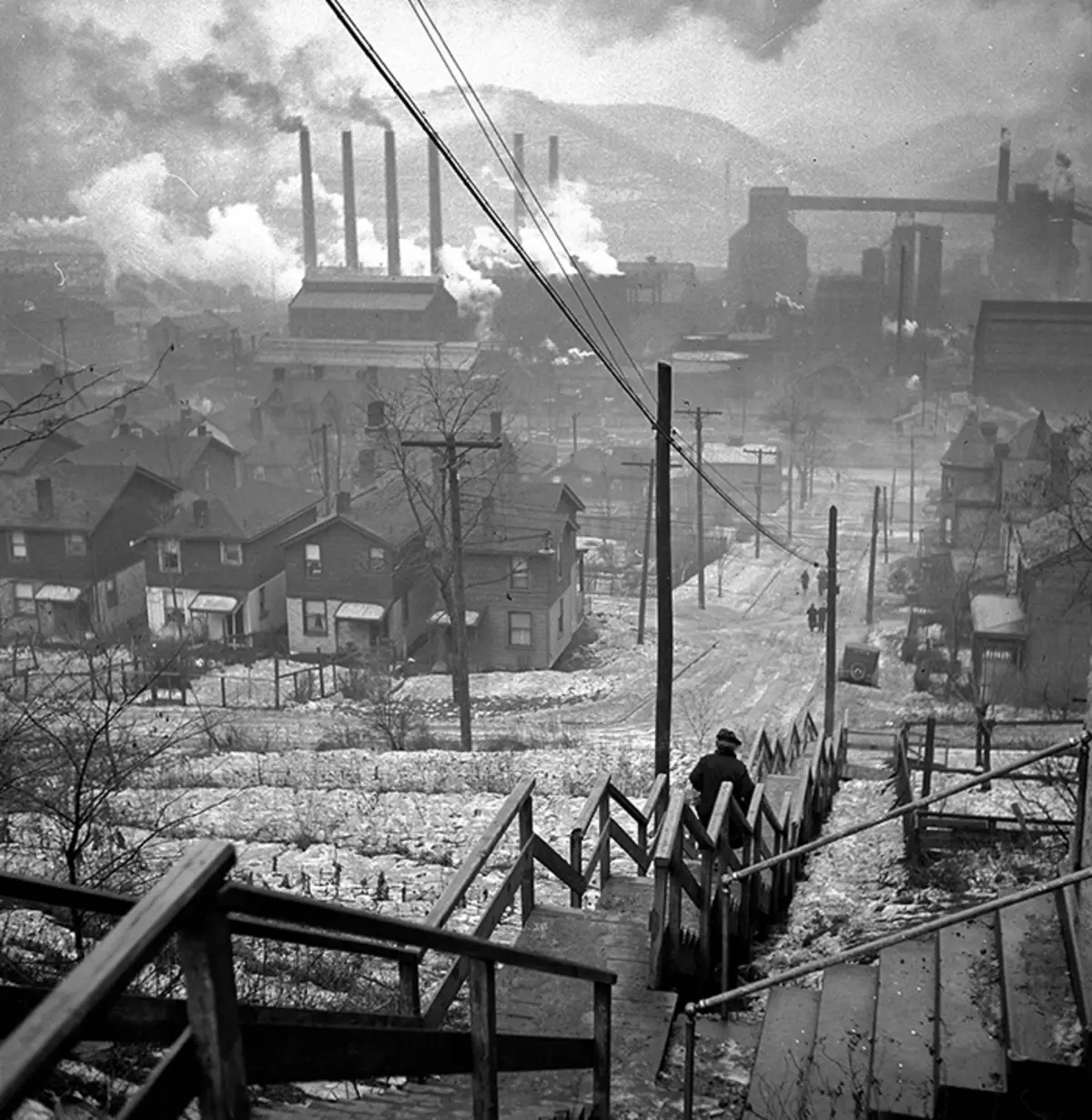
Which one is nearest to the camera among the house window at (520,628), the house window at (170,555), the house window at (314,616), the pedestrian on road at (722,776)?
the pedestrian on road at (722,776)

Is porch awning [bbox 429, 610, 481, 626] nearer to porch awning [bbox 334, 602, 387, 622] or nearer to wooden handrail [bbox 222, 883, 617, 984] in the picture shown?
Answer: porch awning [bbox 334, 602, 387, 622]

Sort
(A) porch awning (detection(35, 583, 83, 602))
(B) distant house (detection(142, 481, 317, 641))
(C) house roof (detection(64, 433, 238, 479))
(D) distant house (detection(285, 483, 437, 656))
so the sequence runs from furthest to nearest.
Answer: (C) house roof (detection(64, 433, 238, 479)) < (A) porch awning (detection(35, 583, 83, 602)) < (B) distant house (detection(142, 481, 317, 641)) < (D) distant house (detection(285, 483, 437, 656))

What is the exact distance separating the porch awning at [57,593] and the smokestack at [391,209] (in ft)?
186

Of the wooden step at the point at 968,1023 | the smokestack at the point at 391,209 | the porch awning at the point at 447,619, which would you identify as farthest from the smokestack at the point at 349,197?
the wooden step at the point at 968,1023

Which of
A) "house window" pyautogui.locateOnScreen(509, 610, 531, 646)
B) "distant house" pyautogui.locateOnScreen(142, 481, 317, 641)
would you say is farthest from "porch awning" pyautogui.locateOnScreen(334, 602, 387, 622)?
"house window" pyautogui.locateOnScreen(509, 610, 531, 646)

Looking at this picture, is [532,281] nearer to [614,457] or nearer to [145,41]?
[614,457]

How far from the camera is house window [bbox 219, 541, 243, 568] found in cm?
3816

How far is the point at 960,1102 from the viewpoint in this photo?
4.41 m

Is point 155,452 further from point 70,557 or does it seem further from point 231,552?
point 231,552

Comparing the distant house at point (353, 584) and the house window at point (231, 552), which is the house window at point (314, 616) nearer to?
the distant house at point (353, 584)

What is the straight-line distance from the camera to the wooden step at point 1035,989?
436 cm

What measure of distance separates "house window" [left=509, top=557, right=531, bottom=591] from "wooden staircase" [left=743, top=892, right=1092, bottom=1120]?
3004 cm

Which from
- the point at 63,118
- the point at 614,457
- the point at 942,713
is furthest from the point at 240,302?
the point at 942,713

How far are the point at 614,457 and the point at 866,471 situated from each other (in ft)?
55.1
